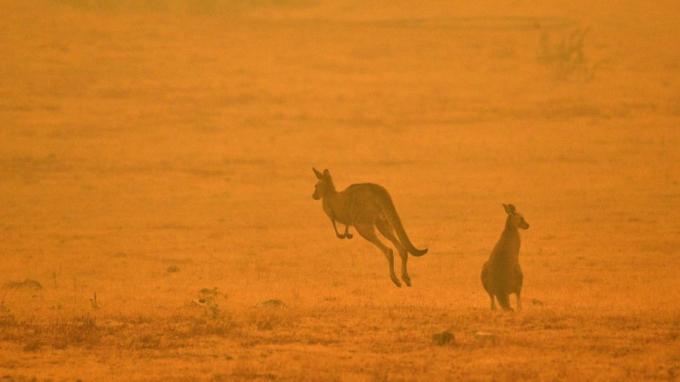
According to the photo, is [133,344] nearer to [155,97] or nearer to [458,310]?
[458,310]

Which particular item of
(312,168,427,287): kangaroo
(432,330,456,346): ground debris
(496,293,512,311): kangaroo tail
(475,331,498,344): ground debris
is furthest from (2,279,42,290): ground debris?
(475,331,498,344): ground debris

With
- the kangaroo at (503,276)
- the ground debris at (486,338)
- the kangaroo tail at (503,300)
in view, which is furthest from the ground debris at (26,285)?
the ground debris at (486,338)

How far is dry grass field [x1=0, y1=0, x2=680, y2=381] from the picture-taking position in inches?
392

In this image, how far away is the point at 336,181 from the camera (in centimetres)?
2591

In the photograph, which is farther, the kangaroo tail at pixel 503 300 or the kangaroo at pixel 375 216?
the kangaroo at pixel 375 216

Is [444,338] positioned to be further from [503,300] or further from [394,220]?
[394,220]

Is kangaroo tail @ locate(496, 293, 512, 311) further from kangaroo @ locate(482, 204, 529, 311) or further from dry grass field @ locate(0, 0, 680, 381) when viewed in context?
dry grass field @ locate(0, 0, 680, 381)

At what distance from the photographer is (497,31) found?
4222cm

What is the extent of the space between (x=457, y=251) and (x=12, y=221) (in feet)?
26.9

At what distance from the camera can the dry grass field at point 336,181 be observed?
9.95 meters

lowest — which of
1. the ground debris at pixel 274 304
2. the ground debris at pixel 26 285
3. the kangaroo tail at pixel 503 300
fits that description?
the kangaroo tail at pixel 503 300

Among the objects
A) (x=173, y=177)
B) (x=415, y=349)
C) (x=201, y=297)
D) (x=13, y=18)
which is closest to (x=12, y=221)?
(x=173, y=177)

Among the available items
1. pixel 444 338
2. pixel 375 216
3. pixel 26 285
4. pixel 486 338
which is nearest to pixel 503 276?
pixel 375 216

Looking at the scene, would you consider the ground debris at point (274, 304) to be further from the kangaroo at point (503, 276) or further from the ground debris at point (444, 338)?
the ground debris at point (444, 338)
